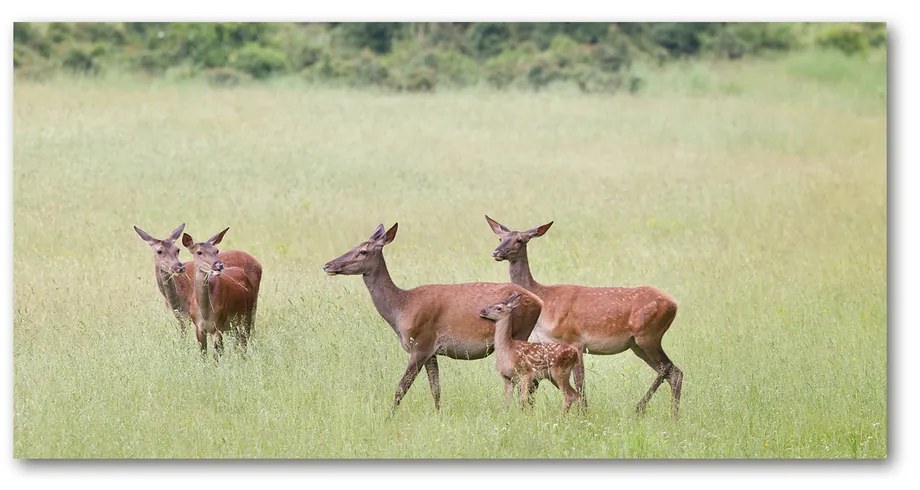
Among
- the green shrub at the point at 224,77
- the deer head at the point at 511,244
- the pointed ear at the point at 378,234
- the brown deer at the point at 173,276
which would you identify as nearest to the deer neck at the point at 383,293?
the pointed ear at the point at 378,234

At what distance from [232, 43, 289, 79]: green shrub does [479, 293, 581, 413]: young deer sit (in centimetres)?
464

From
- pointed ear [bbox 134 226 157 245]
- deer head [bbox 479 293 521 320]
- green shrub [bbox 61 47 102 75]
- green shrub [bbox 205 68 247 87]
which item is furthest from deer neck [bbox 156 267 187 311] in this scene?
green shrub [bbox 205 68 247 87]

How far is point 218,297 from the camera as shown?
1030cm

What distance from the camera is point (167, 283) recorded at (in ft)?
33.7

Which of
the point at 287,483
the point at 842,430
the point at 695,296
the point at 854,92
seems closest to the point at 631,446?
the point at 842,430

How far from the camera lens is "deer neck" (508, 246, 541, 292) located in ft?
32.2

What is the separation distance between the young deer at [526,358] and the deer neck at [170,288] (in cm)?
210

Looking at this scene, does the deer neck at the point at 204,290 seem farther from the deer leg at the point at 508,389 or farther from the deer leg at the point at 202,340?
the deer leg at the point at 508,389

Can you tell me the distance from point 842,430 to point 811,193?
13.8ft

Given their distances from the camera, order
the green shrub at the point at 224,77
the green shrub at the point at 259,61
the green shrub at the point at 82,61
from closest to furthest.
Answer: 1. the green shrub at the point at 82,61
2. the green shrub at the point at 259,61
3. the green shrub at the point at 224,77

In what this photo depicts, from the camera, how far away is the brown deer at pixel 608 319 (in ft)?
31.5

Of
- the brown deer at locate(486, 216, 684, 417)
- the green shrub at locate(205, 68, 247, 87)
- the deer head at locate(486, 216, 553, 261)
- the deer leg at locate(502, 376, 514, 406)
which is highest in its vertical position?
the green shrub at locate(205, 68, 247, 87)

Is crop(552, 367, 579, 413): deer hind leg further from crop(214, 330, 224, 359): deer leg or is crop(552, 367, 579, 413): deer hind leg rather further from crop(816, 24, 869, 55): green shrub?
crop(816, 24, 869, 55): green shrub

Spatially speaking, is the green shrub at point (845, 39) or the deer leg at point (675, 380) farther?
the green shrub at point (845, 39)
